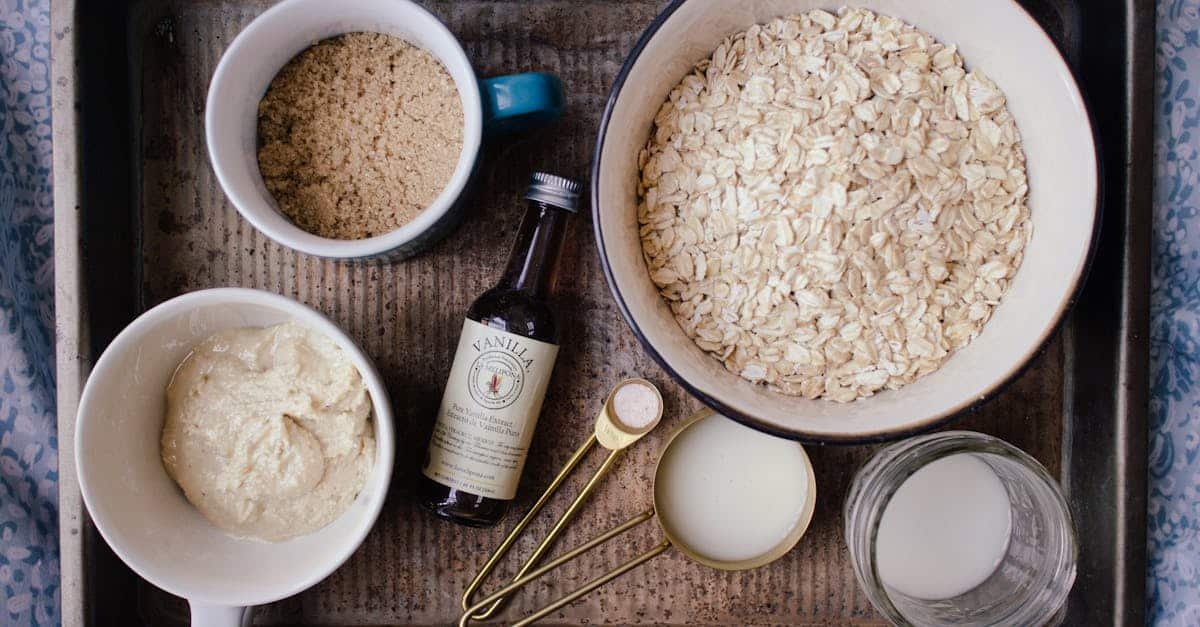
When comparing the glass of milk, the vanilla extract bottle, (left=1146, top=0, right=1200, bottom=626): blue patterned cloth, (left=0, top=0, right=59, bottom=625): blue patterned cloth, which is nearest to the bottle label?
the vanilla extract bottle

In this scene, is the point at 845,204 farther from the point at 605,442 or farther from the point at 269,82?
the point at 269,82

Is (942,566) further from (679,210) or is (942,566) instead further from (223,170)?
(223,170)

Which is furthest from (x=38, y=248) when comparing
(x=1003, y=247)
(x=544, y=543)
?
(x=1003, y=247)

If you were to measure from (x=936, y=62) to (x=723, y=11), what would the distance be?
0.20 meters

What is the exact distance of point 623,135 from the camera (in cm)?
75

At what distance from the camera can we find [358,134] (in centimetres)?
79

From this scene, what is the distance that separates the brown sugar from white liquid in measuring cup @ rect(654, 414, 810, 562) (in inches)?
14.2

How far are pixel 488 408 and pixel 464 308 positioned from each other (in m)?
0.12

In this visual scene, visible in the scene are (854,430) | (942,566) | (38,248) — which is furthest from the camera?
(38,248)

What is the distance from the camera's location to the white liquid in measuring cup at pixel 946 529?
0.84 meters

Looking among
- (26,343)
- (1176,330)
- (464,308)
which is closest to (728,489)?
(464,308)

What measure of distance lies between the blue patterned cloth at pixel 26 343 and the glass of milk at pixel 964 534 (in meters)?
0.89

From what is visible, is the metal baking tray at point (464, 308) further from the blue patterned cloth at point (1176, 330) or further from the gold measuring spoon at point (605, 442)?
the blue patterned cloth at point (1176, 330)

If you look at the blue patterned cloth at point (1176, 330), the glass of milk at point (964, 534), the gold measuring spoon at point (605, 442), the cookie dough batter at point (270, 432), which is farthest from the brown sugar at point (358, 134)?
the blue patterned cloth at point (1176, 330)
